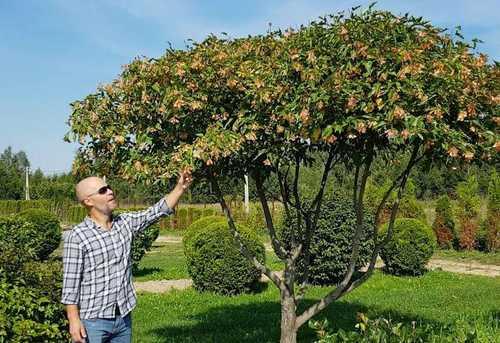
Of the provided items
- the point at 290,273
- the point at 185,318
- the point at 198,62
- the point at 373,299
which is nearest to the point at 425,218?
the point at 373,299

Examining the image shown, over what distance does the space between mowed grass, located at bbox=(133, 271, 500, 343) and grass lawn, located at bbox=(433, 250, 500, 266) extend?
486 cm

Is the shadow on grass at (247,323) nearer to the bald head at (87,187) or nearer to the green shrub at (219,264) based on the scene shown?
the green shrub at (219,264)

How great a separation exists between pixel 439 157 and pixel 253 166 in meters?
1.39

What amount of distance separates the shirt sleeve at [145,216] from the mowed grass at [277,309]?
3160mm

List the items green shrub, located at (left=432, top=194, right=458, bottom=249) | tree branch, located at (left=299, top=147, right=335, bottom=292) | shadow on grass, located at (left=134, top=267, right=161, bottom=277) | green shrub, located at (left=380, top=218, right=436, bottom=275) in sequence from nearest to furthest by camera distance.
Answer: tree branch, located at (left=299, top=147, right=335, bottom=292), green shrub, located at (left=380, top=218, right=436, bottom=275), shadow on grass, located at (left=134, top=267, right=161, bottom=277), green shrub, located at (left=432, top=194, right=458, bottom=249)

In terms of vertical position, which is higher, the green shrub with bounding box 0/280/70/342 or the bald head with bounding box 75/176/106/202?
the bald head with bounding box 75/176/106/202

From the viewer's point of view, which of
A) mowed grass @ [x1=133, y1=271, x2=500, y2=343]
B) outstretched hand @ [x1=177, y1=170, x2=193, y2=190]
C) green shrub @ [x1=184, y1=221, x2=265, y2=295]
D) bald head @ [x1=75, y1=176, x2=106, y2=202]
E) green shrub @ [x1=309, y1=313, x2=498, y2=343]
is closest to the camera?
green shrub @ [x1=309, y1=313, x2=498, y2=343]

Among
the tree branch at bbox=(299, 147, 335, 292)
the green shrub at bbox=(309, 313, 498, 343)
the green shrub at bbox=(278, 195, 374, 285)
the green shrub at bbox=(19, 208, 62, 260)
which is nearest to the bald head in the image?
the green shrub at bbox=(309, 313, 498, 343)

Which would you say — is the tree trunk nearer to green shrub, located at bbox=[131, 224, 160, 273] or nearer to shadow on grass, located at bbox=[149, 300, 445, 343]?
shadow on grass, located at bbox=[149, 300, 445, 343]

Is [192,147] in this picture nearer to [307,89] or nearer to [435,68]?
[307,89]

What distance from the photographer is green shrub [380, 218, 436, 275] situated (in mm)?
12352

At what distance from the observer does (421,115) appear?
146 inches

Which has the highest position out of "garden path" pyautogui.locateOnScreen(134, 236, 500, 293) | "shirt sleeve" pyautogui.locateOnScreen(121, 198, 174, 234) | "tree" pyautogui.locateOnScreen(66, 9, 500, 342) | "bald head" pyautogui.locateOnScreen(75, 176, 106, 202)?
"tree" pyautogui.locateOnScreen(66, 9, 500, 342)

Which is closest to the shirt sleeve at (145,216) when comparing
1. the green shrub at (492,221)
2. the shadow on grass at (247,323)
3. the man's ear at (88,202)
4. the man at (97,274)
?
the man at (97,274)
